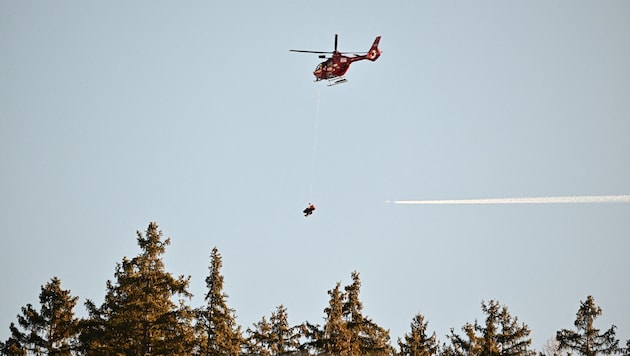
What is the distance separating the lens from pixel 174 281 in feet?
186

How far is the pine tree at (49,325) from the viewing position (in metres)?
62.4

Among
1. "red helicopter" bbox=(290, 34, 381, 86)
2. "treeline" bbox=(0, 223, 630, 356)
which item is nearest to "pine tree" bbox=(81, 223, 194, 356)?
"treeline" bbox=(0, 223, 630, 356)

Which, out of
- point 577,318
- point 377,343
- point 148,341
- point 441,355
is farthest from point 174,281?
point 577,318

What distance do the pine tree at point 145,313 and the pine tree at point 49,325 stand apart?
551cm

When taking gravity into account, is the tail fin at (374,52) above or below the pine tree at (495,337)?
above

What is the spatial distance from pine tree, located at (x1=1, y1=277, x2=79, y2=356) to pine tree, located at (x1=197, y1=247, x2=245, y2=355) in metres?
8.54

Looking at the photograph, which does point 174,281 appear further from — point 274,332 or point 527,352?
point 527,352

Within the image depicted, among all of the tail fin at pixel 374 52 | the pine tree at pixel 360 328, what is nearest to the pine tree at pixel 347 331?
the pine tree at pixel 360 328

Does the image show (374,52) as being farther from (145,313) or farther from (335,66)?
(145,313)

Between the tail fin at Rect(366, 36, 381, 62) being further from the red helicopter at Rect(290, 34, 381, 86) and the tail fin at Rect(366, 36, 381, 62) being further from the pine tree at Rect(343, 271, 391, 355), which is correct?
the pine tree at Rect(343, 271, 391, 355)

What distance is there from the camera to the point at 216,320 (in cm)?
6006

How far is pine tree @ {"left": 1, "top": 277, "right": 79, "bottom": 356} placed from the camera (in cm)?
6238

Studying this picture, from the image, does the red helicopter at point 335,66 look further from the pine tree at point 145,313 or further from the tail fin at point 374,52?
the pine tree at point 145,313

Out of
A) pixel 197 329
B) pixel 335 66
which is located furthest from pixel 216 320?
pixel 335 66
